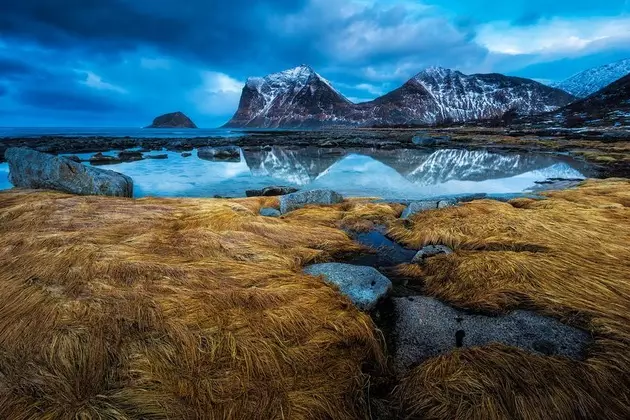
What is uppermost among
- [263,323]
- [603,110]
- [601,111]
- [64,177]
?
[603,110]

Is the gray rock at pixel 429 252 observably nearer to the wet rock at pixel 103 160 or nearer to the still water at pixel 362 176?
the still water at pixel 362 176

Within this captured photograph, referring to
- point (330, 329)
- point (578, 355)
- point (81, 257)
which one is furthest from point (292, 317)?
point (81, 257)

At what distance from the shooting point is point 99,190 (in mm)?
8820

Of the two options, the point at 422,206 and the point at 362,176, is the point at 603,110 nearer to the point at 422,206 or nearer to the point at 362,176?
the point at 362,176

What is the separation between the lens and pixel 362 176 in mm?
14328

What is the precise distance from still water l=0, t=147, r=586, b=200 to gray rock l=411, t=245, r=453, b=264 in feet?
18.1

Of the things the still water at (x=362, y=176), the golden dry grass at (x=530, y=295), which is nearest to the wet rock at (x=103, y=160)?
the still water at (x=362, y=176)

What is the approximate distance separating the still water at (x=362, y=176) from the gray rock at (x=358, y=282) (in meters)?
6.74

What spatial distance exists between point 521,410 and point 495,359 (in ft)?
1.40

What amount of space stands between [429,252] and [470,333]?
1.84 metres

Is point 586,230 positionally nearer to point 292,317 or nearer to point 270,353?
point 292,317

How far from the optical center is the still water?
11.3m

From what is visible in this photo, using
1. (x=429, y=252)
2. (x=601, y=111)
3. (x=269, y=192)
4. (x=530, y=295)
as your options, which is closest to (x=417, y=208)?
(x=429, y=252)

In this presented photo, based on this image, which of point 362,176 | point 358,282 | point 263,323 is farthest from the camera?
point 362,176
